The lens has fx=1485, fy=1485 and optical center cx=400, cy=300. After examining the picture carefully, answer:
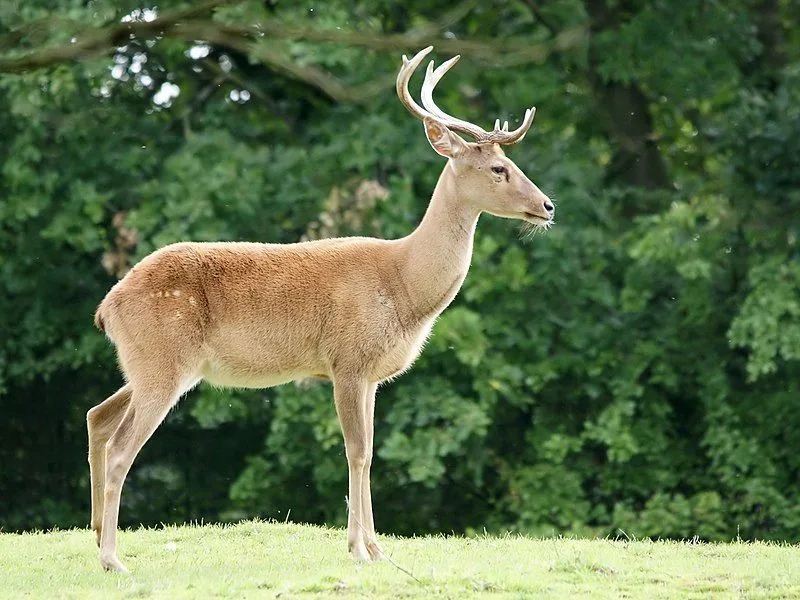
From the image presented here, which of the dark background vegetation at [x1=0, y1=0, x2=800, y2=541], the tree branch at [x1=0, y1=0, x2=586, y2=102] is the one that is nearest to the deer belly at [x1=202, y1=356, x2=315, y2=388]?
the tree branch at [x1=0, y1=0, x2=586, y2=102]

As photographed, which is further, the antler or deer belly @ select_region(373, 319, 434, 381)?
the antler

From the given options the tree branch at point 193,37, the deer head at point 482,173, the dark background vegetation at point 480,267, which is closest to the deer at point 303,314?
the deer head at point 482,173

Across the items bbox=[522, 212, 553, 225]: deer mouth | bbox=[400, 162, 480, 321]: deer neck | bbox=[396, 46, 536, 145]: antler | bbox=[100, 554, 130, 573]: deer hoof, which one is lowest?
bbox=[100, 554, 130, 573]: deer hoof

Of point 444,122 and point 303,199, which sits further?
point 303,199

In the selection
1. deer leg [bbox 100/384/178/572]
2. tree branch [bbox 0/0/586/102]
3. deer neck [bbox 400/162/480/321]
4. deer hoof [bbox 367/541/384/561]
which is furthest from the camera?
deer neck [bbox 400/162/480/321]

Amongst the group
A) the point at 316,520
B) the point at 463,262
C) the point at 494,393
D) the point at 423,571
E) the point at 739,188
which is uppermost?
the point at 463,262

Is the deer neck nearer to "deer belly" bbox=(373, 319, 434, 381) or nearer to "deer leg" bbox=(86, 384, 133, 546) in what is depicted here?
"deer belly" bbox=(373, 319, 434, 381)

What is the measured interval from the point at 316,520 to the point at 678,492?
383 centimetres

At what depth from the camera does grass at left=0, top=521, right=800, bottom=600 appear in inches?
269

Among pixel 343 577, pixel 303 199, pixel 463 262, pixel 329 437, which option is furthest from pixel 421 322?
pixel 303 199

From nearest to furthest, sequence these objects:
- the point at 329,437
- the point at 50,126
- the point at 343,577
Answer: the point at 343,577 → the point at 329,437 → the point at 50,126

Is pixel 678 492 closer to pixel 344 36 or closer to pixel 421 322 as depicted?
pixel 421 322

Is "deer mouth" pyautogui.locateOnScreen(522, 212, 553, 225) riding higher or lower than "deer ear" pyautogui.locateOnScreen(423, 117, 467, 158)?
lower

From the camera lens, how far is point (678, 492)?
1550 centimetres
